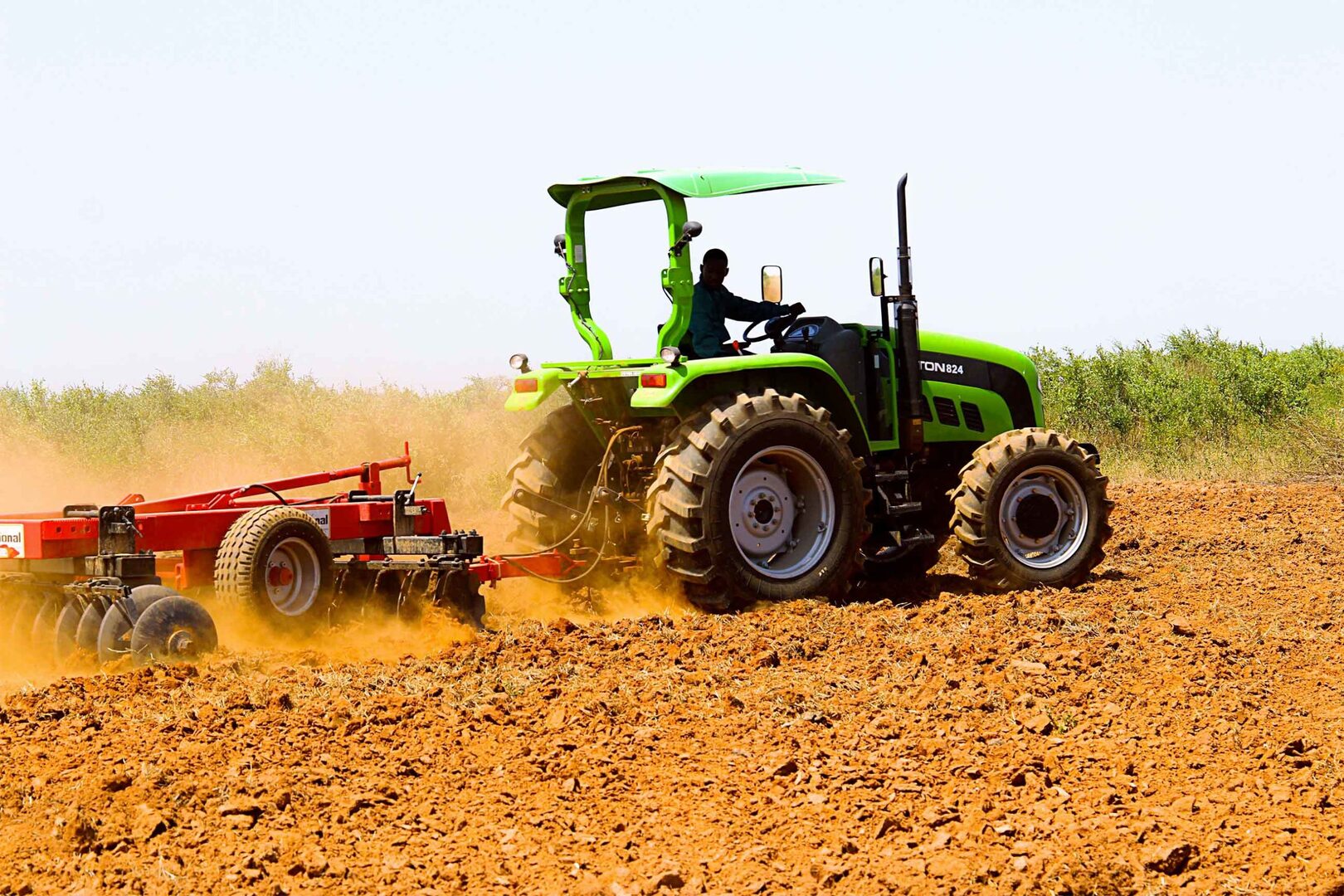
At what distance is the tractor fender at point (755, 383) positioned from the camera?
24.6 feet

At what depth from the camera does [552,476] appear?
27.8 ft

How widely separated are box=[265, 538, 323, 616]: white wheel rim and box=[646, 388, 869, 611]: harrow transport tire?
1.81 m

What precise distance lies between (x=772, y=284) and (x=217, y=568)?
349 cm

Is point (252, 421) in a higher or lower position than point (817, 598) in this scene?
higher

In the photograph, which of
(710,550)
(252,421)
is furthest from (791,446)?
(252,421)

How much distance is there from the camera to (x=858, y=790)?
180 inches

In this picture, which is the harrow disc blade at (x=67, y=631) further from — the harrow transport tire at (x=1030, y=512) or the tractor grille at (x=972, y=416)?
the tractor grille at (x=972, y=416)


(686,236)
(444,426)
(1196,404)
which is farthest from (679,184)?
(1196,404)

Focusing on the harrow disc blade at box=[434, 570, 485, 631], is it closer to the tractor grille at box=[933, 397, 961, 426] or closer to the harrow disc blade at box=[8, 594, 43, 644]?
the harrow disc blade at box=[8, 594, 43, 644]

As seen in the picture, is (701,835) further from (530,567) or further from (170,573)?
(170,573)

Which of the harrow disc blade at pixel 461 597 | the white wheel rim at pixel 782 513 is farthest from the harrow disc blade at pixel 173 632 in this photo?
the white wheel rim at pixel 782 513

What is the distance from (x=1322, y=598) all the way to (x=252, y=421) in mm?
12069

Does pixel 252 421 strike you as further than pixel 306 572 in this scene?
Yes

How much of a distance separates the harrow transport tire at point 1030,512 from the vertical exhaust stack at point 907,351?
45 centimetres
